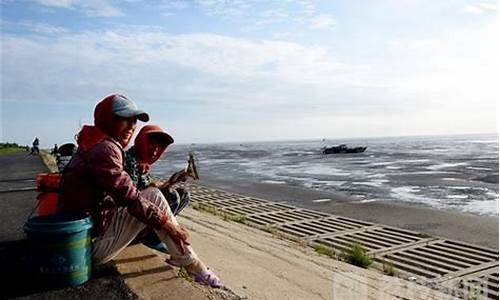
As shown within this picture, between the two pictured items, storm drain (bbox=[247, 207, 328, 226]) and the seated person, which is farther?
storm drain (bbox=[247, 207, 328, 226])

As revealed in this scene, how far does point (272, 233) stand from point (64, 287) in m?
7.26

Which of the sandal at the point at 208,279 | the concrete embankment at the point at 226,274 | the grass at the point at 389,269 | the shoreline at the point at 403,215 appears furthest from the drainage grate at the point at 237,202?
the sandal at the point at 208,279

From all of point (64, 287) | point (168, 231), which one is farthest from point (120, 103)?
point (64, 287)

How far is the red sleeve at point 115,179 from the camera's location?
3.24 metres

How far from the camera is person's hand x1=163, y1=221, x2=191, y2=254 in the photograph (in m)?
3.45

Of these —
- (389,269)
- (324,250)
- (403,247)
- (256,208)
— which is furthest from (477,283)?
(256,208)

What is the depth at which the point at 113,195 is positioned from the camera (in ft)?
10.7

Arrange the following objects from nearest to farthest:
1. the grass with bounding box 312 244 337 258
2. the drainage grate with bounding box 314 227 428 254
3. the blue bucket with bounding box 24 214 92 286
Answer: the blue bucket with bounding box 24 214 92 286
the grass with bounding box 312 244 337 258
the drainage grate with bounding box 314 227 428 254

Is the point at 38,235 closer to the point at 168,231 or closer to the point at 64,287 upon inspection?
the point at 64,287

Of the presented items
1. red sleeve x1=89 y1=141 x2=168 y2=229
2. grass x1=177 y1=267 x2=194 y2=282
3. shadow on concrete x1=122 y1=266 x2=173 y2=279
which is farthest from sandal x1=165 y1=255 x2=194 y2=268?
red sleeve x1=89 y1=141 x2=168 y2=229

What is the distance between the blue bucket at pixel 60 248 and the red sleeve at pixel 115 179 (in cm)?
33

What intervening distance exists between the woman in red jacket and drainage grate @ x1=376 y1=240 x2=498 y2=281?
5.35 meters

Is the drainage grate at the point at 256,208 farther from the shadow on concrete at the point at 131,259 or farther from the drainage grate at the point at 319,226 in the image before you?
the shadow on concrete at the point at 131,259

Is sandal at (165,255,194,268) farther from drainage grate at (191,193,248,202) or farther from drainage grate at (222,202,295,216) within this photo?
drainage grate at (191,193,248,202)
